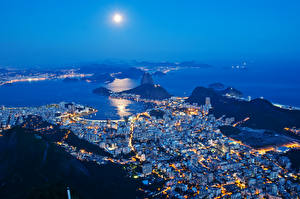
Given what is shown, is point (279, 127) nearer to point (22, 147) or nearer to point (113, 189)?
point (113, 189)

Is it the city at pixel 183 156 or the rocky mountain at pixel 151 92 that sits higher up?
the rocky mountain at pixel 151 92

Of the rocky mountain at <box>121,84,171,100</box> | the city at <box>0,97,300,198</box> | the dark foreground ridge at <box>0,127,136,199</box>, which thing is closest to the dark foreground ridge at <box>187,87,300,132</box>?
the city at <box>0,97,300,198</box>

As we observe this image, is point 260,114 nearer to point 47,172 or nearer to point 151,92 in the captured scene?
point 151,92

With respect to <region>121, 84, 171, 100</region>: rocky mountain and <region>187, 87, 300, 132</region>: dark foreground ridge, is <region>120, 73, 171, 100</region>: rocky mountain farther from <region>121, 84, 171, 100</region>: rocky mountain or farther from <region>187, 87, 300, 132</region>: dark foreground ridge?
<region>187, 87, 300, 132</region>: dark foreground ridge

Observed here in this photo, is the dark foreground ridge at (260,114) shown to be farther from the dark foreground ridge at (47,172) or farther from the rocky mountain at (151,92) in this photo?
the dark foreground ridge at (47,172)

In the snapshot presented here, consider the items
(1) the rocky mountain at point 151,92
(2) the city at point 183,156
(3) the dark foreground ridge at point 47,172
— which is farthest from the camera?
(1) the rocky mountain at point 151,92

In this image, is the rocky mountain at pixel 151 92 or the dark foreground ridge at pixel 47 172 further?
the rocky mountain at pixel 151 92

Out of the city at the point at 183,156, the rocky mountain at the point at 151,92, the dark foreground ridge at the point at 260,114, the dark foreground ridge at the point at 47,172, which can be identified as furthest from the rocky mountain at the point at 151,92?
the dark foreground ridge at the point at 47,172

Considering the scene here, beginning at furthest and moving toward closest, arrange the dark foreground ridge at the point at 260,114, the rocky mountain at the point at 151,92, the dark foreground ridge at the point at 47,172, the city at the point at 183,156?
the rocky mountain at the point at 151,92 → the dark foreground ridge at the point at 260,114 → the city at the point at 183,156 → the dark foreground ridge at the point at 47,172

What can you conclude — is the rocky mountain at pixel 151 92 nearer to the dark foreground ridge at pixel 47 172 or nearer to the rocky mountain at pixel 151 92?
the rocky mountain at pixel 151 92

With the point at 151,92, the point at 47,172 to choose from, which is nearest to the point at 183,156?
the point at 47,172
